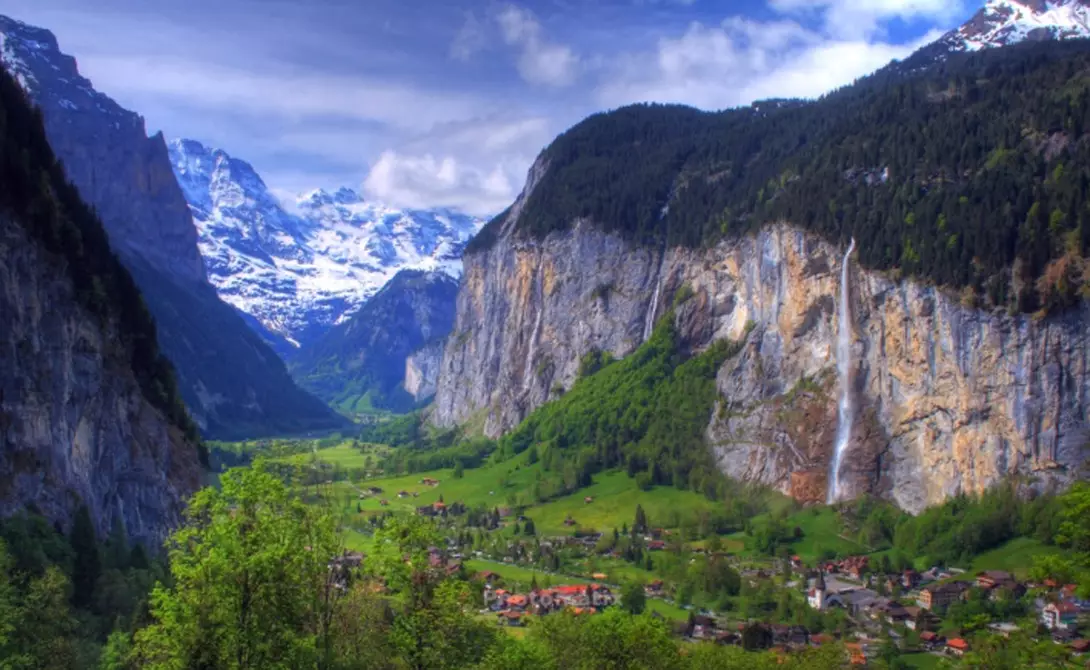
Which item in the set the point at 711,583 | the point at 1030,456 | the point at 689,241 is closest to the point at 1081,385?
the point at 1030,456


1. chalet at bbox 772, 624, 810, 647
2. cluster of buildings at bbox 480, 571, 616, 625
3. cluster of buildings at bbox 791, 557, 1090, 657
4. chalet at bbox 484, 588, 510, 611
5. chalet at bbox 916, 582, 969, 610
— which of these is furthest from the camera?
chalet at bbox 484, 588, 510, 611

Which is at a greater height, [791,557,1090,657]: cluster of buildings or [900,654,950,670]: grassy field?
[791,557,1090,657]: cluster of buildings

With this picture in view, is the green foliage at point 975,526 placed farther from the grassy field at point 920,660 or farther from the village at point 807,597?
the grassy field at point 920,660

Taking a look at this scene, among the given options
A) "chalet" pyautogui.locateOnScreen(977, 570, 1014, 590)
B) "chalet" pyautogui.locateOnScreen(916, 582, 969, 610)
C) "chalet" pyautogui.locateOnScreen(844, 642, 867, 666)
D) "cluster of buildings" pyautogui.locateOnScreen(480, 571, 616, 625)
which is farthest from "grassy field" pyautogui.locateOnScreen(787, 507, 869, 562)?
"chalet" pyautogui.locateOnScreen(844, 642, 867, 666)

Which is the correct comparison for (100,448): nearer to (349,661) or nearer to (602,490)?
(349,661)

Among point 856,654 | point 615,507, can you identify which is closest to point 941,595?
point 856,654

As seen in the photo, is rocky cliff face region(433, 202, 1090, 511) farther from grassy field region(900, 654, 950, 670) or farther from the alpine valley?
grassy field region(900, 654, 950, 670)
